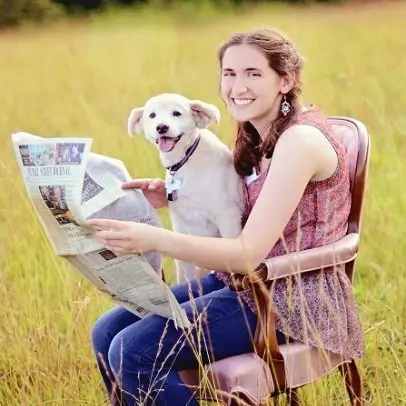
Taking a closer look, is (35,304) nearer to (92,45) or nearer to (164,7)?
(92,45)

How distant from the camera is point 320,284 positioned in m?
2.41

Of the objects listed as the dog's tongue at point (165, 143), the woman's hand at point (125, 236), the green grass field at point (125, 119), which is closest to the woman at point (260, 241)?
the woman's hand at point (125, 236)

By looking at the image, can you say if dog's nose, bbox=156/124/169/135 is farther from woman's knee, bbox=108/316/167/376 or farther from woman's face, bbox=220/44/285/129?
woman's knee, bbox=108/316/167/376

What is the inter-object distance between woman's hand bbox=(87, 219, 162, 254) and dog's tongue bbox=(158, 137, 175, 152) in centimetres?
37

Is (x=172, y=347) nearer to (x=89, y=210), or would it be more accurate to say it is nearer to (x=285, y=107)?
(x=89, y=210)

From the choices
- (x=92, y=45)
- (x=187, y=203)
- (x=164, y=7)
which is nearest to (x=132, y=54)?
(x=92, y=45)

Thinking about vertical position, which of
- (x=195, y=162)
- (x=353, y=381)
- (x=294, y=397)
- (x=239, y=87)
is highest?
(x=239, y=87)

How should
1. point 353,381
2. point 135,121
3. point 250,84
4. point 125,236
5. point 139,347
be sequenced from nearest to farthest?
point 125,236 → point 139,347 → point 250,84 → point 353,381 → point 135,121

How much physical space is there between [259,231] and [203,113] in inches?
18.6

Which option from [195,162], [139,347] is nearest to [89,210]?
[139,347]

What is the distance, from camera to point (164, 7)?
13781mm

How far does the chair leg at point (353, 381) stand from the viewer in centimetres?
261

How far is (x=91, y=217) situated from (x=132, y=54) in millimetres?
6993

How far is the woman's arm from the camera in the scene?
7.65 ft
